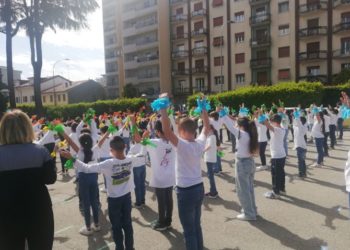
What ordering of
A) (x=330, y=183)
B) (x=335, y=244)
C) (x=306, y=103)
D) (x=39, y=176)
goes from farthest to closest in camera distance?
(x=306, y=103) → (x=330, y=183) → (x=335, y=244) → (x=39, y=176)

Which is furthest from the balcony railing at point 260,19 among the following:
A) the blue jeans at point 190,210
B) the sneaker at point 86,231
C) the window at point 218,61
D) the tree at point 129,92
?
the blue jeans at point 190,210

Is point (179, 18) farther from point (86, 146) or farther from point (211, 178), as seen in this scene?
point (86, 146)

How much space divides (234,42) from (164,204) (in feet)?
140

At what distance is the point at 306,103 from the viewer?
30562mm

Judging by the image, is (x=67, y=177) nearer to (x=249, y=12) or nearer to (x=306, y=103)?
(x=306, y=103)

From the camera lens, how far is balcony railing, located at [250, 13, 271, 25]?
42.8 metres

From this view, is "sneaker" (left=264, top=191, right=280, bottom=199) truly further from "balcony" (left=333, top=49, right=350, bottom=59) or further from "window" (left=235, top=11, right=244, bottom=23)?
"window" (left=235, top=11, right=244, bottom=23)

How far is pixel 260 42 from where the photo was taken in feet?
144

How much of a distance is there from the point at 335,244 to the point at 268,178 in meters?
4.51

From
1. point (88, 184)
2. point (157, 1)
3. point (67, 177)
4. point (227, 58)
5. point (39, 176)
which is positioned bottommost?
point (67, 177)

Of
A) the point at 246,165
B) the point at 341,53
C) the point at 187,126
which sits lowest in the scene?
the point at 246,165

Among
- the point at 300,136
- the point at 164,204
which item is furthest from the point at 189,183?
the point at 300,136

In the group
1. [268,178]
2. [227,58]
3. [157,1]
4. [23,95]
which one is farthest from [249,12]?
[23,95]

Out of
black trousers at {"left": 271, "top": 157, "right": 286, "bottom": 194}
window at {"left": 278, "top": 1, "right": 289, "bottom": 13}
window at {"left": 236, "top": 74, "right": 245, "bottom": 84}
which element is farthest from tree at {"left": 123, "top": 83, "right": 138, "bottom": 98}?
black trousers at {"left": 271, "top": 157, "right": 286, "bottom": 194}
